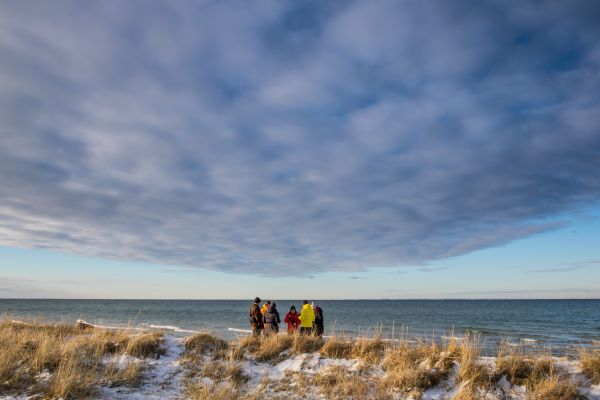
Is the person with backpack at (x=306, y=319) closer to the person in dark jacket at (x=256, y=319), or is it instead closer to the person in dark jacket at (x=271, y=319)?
the person in dark jacket at (x=271, y=319)

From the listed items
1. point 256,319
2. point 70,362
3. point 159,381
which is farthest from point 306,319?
point 70,362

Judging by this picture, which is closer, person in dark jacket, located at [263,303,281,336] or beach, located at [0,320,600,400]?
beach, located at [0,320,600,400]

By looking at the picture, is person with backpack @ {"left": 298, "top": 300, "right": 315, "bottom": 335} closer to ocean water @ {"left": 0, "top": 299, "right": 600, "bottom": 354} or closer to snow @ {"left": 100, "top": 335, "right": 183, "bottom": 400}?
ocean water @ {"left": 0, "top": 299, "right": 600, "bottom": 354}

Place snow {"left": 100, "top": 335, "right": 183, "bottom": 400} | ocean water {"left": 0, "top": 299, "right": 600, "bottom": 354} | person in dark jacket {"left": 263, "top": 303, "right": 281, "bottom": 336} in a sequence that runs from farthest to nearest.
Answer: ocean water {"left": 0, "top": 299, "right": 600, "bottom": 354}, person in dark jacket {"left": 263, "top": 303, "right": 281, "bottom": 336}, snow {"left": 100, "top": 335, "right": 183, "bottom": 400}

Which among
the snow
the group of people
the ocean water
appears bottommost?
the ocean water

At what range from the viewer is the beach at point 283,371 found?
768 centimetres

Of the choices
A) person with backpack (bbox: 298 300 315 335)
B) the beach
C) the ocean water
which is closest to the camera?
the beach

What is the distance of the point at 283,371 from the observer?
951cm

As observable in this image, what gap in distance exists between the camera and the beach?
303 inches

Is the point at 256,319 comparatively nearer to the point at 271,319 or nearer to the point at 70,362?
the point at 271,319

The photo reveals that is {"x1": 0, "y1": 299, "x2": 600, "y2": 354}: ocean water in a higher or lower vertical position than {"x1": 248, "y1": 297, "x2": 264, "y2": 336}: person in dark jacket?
lower

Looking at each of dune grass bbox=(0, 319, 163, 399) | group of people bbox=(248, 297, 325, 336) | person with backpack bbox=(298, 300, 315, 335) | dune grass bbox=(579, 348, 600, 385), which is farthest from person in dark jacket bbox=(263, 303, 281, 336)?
dune grass bbox=(579, 348, 600, 385)

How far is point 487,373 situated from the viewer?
26.3ft

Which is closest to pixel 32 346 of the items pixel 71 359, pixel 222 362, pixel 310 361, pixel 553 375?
pixel 71 359
